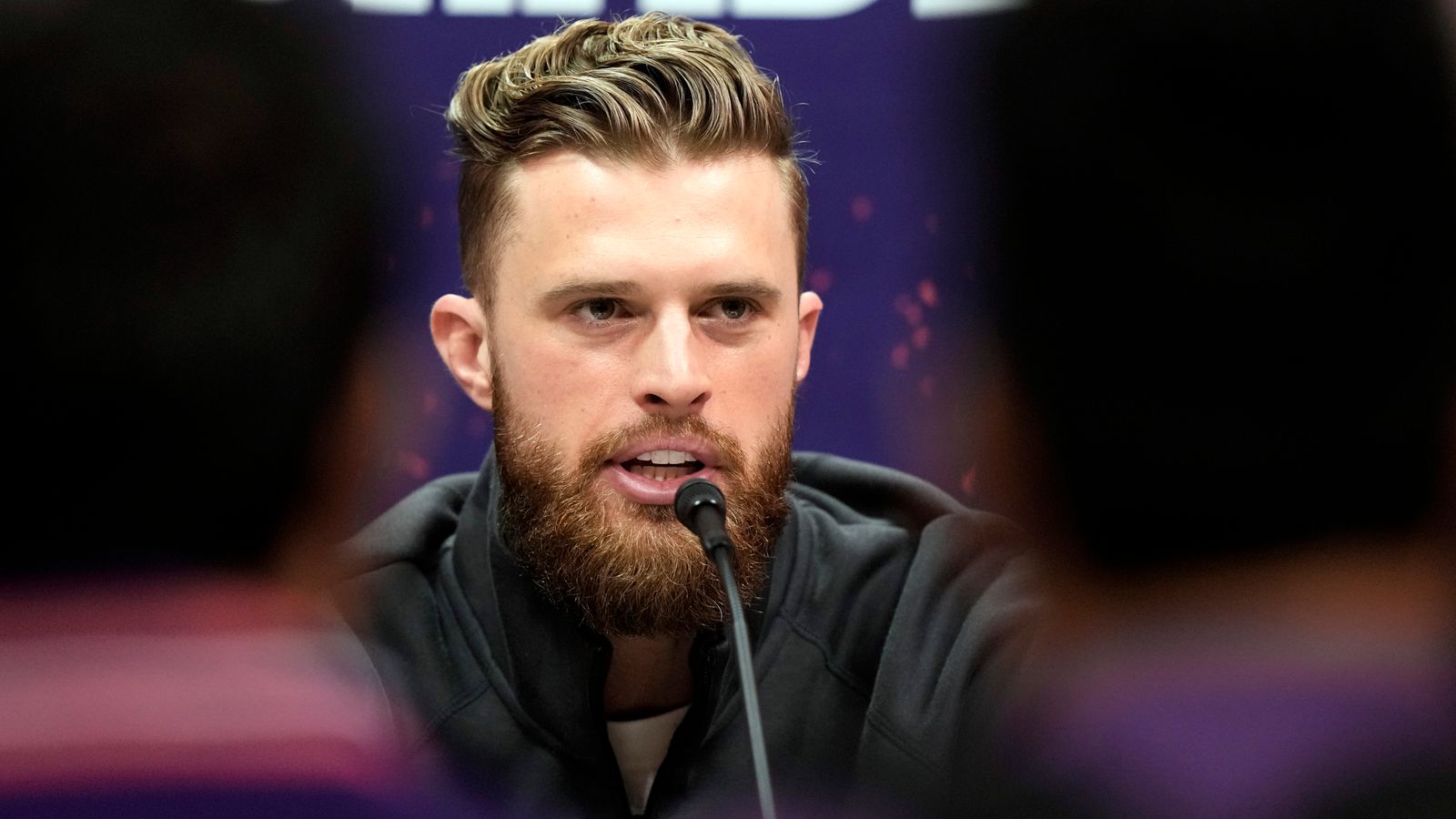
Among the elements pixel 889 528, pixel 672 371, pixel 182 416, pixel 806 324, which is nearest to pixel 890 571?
pixel 889 528

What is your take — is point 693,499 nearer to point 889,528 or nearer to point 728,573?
point 728,573

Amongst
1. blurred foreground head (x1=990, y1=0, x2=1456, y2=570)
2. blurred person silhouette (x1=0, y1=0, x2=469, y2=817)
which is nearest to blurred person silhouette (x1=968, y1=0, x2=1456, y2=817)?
blurred foreground head (x1=990, y1=0, x2=1456, y2=570)

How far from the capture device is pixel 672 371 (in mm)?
1194

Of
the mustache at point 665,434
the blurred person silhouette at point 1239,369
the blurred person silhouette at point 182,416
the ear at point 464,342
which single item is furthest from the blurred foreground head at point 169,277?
the blurred person silhouette at point 1239,369

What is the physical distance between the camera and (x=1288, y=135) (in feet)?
4.80

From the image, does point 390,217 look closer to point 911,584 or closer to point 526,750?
point 526,750

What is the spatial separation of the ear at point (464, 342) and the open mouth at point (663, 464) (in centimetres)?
22

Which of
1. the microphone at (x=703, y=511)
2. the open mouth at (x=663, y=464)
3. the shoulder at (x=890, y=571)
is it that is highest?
the microphone at (x=703, y=511)

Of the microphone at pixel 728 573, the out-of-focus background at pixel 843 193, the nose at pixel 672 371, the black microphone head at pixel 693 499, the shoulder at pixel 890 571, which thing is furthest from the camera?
the out-of-focus background at pixel 843 193

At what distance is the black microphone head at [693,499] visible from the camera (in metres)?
1.02

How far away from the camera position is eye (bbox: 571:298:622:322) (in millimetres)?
1243

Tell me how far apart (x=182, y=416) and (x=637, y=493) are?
57 cm

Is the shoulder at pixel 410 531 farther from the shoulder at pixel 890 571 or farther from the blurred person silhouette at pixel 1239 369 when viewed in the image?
the blurred person silhouette at pixel 1239 369

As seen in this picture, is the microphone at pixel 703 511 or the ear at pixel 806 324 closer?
the microphone at pixel 703 511
